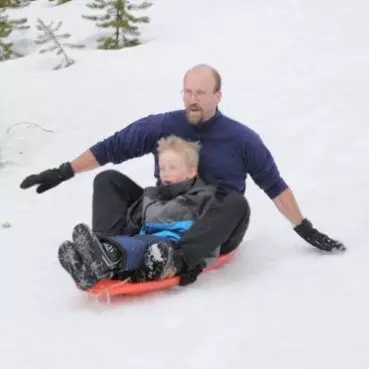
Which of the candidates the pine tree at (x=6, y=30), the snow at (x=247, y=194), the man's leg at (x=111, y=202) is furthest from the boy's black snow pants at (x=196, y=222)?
Result: the pine tree at (x=6, y=30)

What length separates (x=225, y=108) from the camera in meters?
8.62

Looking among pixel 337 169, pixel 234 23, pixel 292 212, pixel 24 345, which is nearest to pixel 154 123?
pixel 292 212

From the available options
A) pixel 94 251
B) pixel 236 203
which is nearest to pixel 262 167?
pixel 236 203

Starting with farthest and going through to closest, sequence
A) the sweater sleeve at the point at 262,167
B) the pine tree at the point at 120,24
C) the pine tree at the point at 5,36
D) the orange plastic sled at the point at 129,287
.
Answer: the pine tree at the point at 5,36 < the pine tree at the point at 120,24 < the sweater sleeve at the point at 262,167 < the orange plastic sled at the point at 129,287

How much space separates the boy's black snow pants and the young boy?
0.09 m

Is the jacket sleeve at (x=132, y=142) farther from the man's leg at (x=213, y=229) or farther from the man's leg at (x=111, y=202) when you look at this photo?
the man's leg at (x=213, y=229)

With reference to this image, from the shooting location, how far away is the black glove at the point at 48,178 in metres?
4.32

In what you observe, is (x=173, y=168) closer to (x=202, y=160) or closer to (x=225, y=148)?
(x=202, y=160)

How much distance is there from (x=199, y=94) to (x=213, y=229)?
0.95 meters

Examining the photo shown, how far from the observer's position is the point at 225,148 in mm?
4441

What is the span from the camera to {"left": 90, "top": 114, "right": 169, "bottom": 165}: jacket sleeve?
4594mm

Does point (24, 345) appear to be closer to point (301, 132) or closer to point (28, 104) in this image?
point (301, 132)

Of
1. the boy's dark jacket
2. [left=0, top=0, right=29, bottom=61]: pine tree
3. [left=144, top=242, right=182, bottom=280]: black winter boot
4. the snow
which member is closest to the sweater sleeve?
the boy's dark jacket

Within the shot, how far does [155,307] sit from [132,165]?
13.0 ft
